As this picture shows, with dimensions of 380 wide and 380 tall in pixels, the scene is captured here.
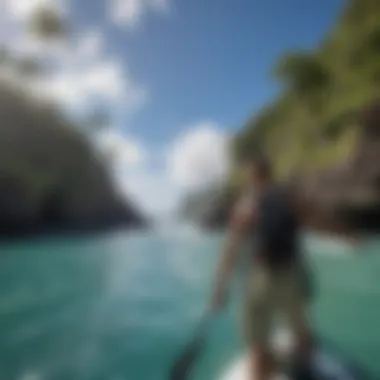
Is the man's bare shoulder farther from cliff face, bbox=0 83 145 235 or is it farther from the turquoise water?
cliff face, bbox=0 83 145 235

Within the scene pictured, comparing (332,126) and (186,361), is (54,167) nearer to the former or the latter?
(186,361)

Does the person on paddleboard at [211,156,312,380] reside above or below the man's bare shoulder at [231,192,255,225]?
below

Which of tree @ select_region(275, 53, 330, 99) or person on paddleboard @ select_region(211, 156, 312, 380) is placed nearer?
person on paddleboard @ select_region(211, 156, 312, 380)

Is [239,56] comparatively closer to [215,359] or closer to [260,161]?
[260,161]

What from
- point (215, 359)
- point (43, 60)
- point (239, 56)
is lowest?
point (215, 359)

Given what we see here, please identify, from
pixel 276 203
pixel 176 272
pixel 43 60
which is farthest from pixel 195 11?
pixel 176 272

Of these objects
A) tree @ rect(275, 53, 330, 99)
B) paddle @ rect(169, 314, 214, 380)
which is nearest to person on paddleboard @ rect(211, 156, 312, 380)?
paddle @ rect(169, 314, 214, 380)

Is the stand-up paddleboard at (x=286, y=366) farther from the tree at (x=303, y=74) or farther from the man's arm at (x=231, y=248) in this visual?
the tree at (x=303, y=74)
